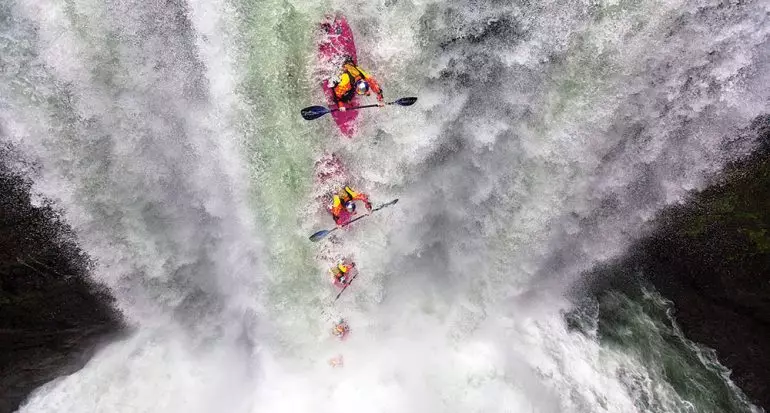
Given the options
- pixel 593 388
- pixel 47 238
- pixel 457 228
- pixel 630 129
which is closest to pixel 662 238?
pixel 630 129

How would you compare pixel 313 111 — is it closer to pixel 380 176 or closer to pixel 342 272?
pixel 380 176

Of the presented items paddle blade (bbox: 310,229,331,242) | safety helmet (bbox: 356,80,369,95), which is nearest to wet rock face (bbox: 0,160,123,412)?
paddle blade (bbox: 310,229,331,242)

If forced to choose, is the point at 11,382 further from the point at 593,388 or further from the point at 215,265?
the point at 593,388

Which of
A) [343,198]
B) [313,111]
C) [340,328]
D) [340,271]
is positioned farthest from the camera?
[340,328]

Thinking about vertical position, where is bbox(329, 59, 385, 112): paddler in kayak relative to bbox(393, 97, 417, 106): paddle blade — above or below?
above

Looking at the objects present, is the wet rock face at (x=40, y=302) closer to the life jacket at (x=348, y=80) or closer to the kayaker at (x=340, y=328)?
the kayaker at (x=340, y=328)

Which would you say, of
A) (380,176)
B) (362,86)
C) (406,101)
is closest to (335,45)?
(362,86)

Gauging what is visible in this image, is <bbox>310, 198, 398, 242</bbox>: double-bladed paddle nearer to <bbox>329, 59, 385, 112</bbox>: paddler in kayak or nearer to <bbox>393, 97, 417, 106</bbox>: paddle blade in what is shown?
<bbox>393, 97, 417, 106</bbox>: paddle blade
